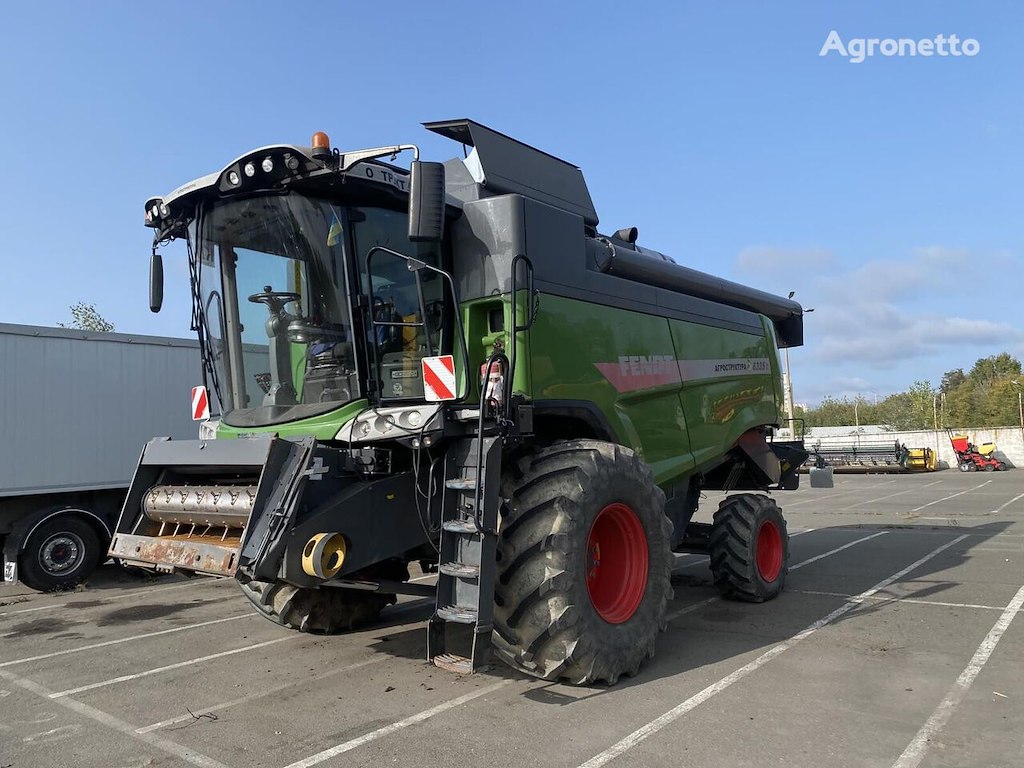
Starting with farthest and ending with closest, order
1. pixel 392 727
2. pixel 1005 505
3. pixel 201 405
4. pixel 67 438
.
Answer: pixel 1005 505 → pixel 67 438 → pixel 201 405 → pixel 392 727

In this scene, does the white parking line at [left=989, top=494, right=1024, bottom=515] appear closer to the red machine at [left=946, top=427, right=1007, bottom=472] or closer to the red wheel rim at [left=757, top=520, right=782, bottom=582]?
the red wheel rim at [left=757, top=520, right=782, bottom=582]

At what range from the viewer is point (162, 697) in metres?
4.79

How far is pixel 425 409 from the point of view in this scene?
4.63 m

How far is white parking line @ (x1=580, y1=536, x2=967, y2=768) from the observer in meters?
3.65

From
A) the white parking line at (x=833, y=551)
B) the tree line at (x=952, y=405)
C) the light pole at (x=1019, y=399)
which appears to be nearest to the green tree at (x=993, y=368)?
the tree line at (x=952, y=405)

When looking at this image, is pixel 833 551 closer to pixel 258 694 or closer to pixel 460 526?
pixel 460 526

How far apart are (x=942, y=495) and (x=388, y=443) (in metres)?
22.9

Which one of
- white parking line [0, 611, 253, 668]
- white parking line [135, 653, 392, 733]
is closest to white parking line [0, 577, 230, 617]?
white parking line [0, 611, 253, 668]

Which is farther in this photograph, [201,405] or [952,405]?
[952,405]

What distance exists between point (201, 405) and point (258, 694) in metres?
2.41

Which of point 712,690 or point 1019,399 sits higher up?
point 1019,399

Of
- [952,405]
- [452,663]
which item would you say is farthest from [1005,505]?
[952,405]

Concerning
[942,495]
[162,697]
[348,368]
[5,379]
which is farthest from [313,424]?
[942,495]

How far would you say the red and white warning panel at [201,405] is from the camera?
19.5 ft
